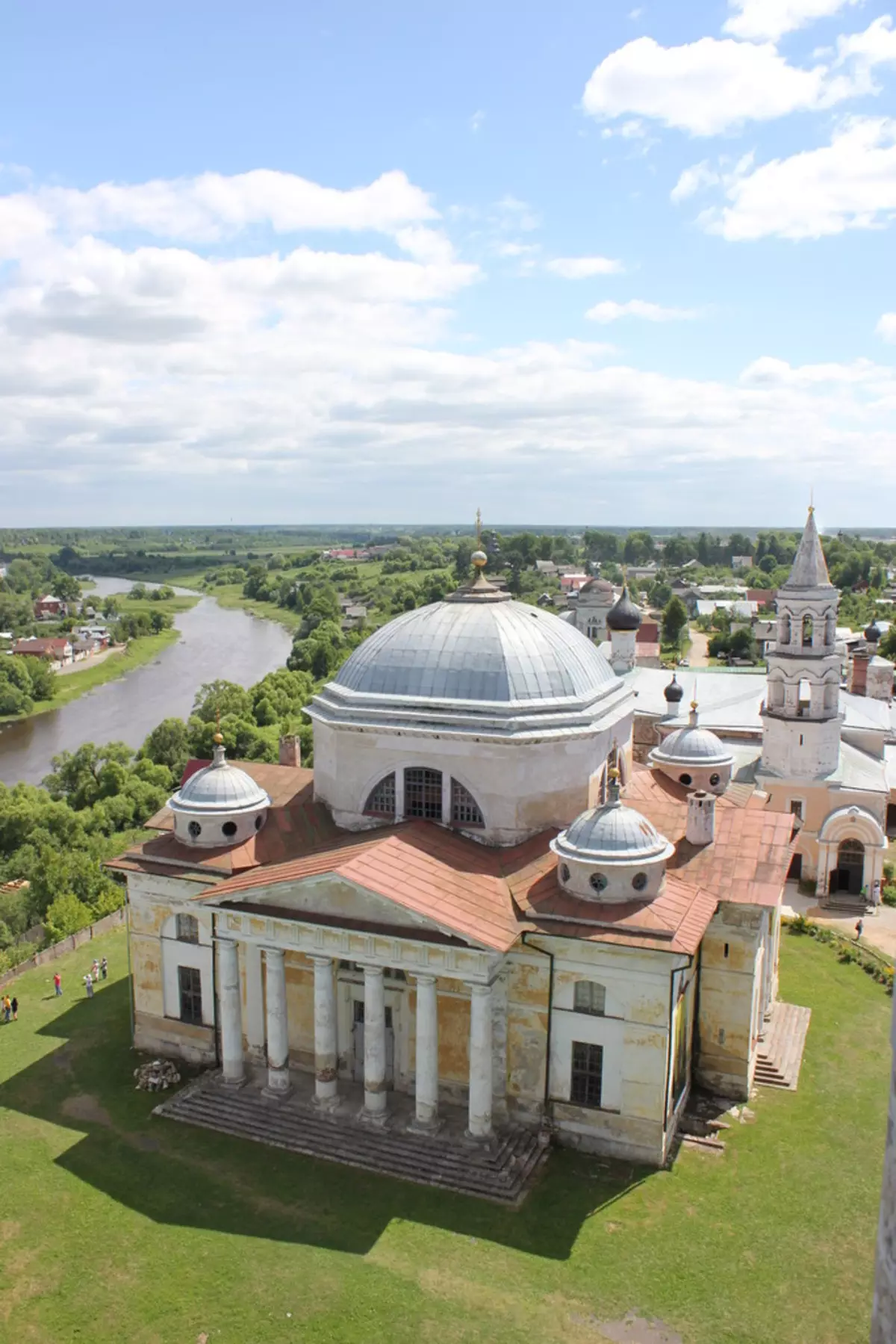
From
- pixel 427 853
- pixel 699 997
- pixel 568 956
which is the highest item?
pixel 427 853

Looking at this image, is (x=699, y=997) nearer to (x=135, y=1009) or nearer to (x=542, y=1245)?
(x=542, y=1245)

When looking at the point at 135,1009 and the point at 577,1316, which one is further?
the point at 135,1009

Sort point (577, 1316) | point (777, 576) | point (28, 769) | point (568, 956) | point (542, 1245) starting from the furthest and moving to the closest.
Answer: point (777, 576), point (28, 769), point (568, 956), point (542, 1245), point (577, 1316)

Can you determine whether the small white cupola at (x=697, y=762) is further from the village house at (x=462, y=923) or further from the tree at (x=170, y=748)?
the tree at (x=170, y=748)

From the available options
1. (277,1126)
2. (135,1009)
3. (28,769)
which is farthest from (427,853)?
(28,769)

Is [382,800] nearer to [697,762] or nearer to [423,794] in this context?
[423,794]

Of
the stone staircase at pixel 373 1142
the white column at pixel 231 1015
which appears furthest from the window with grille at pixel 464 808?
the stone staircase at pixel 373 1142

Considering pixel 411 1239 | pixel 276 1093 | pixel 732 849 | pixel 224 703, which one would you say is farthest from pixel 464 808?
pixel 224 703
